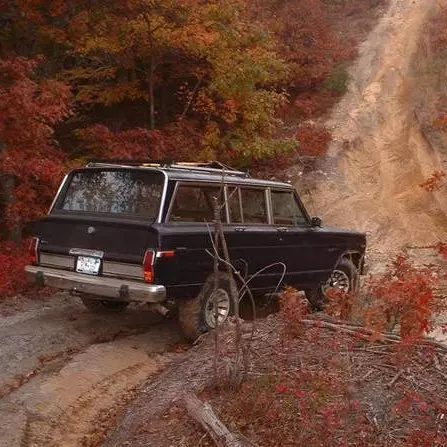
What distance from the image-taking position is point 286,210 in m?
8.34

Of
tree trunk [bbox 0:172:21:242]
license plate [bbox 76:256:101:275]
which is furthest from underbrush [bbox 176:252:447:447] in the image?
tree trunk [bbox 0:172:21:242]

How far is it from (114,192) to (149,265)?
1116 millimetres

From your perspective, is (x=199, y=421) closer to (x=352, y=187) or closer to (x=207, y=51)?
(x=207, y=51)

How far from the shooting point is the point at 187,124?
524 inches

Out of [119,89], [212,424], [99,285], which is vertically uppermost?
[119,89]

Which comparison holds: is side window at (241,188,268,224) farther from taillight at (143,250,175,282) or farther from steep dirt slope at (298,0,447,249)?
steep dirt slope at (298,0,447,249)

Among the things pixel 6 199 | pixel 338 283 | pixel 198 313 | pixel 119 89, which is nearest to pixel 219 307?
pixel 198 313

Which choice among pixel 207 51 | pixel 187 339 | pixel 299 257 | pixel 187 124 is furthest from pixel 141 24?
pixel 187 339

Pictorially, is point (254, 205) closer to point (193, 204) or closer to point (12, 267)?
point (193, 204)

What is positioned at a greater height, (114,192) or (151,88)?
(151,88)

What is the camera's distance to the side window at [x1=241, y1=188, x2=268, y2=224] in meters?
7.67

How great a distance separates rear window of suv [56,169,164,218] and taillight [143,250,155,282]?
18.6 inches

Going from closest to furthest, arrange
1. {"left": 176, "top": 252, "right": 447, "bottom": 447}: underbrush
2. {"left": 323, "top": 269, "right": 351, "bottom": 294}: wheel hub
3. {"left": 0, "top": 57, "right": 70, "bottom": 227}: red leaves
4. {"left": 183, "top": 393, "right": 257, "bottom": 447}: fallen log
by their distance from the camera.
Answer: {"left": 183, "top": 393, "right": 257, "bottom": 447}: fallen log, {"left": 176, "top": 252, "right": 447, "bottom": 447}: underbrush, {"left": 0, "top": 57, "right": 70, "bottom": 227}: red leaves, {"left": 323, "top": 269, "right": 351, "bottom": 294}: wheel hub

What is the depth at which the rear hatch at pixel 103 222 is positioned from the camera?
6.49m
